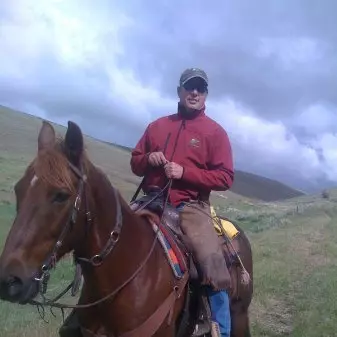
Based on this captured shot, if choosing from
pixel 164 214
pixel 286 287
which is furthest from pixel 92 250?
pixel 286 287

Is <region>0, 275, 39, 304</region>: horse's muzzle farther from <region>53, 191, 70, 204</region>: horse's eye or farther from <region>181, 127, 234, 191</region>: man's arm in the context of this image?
<region>181, 127, 234, 191</region>: man's arm

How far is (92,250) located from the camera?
13.3 feet

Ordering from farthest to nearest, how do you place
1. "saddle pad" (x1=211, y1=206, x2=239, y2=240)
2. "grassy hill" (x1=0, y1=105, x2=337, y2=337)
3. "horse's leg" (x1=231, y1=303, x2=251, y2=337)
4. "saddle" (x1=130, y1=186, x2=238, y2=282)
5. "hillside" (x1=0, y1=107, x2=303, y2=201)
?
"hillside" (x1=0, y1=107, x2=303, y2=201) < "grassy hill" (x1=0, y1=105, x2=337, y2=337) < "horse's leg" (x1=231, y1=303, x2=251, y2=337) < "saddle pad" (x1=211, y1=206, x2=239, y2=240) < "saddle" (x1=130, y1=186, x2=238, y2=282)

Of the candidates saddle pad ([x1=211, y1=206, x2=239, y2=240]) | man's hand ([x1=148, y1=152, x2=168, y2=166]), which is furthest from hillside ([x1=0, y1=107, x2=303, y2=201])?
man's hand ([x1=148, y1=152, x2=168, y2=166])

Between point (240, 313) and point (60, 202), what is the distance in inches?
135

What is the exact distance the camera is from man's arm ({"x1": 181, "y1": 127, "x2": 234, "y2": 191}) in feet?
16.8

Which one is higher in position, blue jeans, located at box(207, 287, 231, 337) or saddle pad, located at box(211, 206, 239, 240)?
saddle pad, located at box(211, 206, 239, 240)

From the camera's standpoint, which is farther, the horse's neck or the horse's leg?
the horse's leg

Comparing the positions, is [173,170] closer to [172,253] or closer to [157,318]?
[172,253]

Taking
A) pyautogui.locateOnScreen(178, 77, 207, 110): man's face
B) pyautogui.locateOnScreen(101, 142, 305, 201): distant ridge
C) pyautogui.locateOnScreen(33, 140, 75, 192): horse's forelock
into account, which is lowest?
pyautogui.locateOnScreen(33, 140, 75, 192): horse's forelock

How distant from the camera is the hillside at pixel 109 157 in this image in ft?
291

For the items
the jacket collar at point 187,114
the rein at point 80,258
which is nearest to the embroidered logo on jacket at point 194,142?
the jacket collar at point 187,114

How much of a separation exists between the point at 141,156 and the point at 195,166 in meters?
0.54

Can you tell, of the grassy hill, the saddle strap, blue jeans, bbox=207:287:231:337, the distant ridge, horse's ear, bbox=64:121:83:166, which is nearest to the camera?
horse's ear, bbox=64:121:83:166
